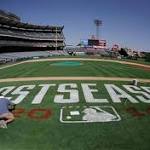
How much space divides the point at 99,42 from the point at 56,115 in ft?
467

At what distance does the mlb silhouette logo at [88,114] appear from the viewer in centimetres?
1474

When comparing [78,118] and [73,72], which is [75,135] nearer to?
[78,118]

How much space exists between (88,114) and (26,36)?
87.5m

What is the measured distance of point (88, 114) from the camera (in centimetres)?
1555

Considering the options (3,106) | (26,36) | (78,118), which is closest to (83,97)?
(78,118)

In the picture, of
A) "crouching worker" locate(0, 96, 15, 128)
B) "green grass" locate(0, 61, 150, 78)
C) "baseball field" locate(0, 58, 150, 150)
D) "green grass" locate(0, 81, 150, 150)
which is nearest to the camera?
"green grass" locate(0, 81, 150, 150)

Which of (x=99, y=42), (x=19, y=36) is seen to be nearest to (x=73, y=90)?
(x=19, y=36)

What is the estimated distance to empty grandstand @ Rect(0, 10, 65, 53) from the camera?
273ft

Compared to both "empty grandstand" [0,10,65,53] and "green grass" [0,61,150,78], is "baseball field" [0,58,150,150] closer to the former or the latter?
"green grass" [0,61,150,78]

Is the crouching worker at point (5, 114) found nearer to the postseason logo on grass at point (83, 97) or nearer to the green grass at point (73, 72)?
the postseason logo on grass at point (83, 97)

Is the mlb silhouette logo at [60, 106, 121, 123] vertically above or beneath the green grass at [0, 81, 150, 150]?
above

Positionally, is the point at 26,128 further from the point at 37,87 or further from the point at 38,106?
the point at 37,87

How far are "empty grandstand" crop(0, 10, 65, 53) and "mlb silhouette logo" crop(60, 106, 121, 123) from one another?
6289cm

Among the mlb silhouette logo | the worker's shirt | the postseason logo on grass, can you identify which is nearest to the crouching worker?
the worker's shirt
